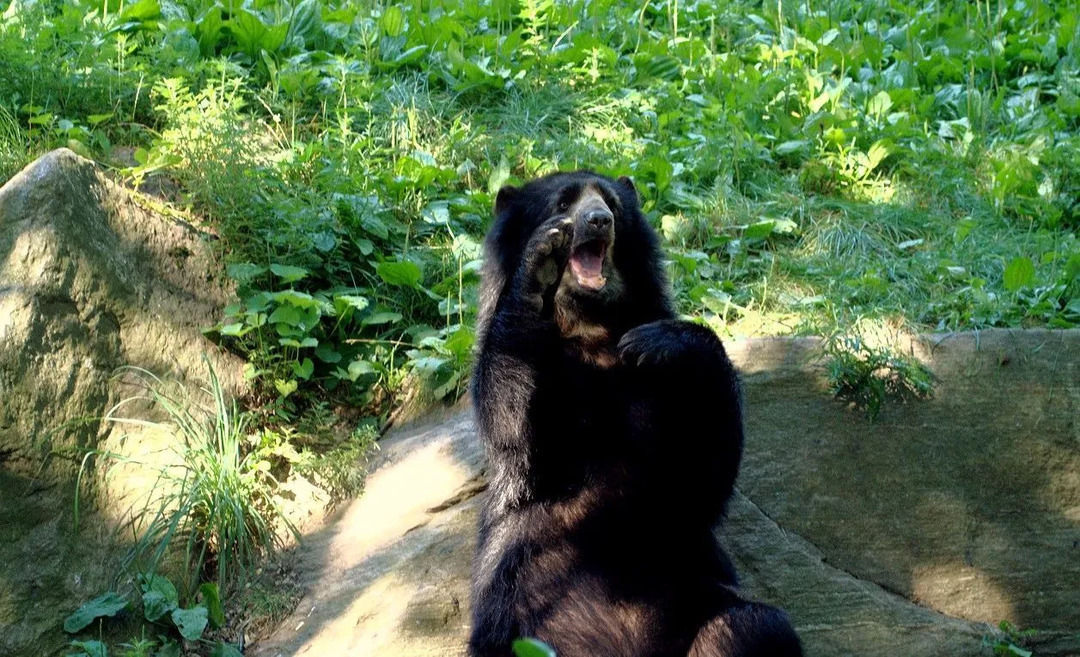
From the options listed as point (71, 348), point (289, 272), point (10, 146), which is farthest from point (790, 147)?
point (10, 146)

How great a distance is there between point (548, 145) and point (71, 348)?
364 centimetres

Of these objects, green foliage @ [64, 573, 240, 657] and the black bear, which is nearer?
the black bear

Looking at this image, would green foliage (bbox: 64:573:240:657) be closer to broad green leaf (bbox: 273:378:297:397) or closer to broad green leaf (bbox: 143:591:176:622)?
broad green leaf (bbox: 143:591:176:622)

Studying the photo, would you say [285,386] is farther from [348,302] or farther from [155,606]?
[155,606]

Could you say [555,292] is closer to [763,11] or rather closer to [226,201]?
[226,201]

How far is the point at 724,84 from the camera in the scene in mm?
8656

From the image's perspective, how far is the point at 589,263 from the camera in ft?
14.9

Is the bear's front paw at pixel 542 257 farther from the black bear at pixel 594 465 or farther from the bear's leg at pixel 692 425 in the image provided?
the bear's leg at pixel 692 425

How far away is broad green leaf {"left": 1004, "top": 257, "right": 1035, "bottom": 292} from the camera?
21.1 ft

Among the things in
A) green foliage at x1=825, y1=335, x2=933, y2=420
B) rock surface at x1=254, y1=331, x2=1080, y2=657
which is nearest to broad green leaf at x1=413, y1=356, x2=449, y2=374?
rock surface at x1=254, y1=331, x2=1080, y2=657

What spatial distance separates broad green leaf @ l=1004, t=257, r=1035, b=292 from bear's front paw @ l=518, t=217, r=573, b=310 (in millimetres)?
3273

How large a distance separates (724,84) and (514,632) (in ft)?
18.3

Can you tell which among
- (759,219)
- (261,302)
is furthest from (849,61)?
(261,302)

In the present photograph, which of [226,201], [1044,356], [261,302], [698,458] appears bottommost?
[1044,356]
